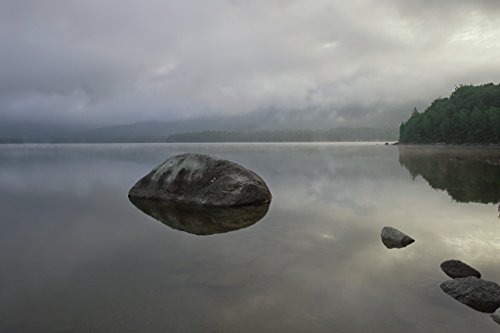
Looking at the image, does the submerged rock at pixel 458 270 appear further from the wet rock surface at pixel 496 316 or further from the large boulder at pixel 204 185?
the large boulder at pixel 204 185

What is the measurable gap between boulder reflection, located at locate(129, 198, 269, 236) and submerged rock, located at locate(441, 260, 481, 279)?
8.40m

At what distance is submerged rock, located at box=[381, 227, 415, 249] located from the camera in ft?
40.9

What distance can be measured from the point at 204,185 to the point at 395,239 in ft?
40.5

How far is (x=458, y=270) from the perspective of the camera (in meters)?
9.80

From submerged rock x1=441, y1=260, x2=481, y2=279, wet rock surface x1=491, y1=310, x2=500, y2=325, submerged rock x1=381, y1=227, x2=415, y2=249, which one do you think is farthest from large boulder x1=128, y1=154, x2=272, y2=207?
wet rock surface x1=491, y1=310, x2=500, y2=325

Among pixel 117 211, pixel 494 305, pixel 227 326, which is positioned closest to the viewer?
pixel 227 326

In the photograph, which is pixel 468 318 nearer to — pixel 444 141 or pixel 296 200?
pixel 296 200

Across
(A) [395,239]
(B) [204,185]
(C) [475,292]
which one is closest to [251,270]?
(A) [395,239]

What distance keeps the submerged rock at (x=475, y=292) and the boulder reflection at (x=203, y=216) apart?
8.90 m

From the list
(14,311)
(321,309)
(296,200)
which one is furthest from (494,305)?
(296,200)

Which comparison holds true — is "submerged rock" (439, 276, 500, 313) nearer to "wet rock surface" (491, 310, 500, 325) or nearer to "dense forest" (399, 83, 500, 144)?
"wet rock surface" (491, 310, 500, 325)

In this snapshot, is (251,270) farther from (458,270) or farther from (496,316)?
(496,316)

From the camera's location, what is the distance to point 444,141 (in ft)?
399

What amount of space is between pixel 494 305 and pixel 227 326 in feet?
19.5
